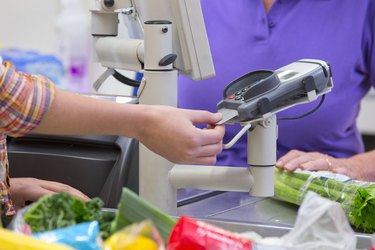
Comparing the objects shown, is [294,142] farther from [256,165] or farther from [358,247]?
[358,247]

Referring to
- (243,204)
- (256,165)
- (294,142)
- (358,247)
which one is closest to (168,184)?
(256,165)

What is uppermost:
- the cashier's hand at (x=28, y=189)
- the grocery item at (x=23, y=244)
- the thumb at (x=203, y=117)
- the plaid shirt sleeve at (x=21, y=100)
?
the plaid shirt sleeve at (x=21, y=100)

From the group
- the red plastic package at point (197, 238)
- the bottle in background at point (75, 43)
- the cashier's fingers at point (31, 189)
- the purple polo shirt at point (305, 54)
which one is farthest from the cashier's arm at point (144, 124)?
the bottle in background at point (75, 43)

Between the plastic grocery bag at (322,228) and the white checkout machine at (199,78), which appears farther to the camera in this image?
the white checkout machine at (199,78)

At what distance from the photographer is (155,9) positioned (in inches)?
47.7

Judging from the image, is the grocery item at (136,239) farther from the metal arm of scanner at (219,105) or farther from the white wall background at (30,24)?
the white wall background at (30,24)

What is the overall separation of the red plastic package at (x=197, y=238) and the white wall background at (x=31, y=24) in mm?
1841

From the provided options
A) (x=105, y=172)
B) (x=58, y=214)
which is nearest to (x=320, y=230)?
(x=58, y=214)

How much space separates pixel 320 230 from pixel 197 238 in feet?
0.54

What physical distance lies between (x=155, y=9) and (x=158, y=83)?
0.12 metres

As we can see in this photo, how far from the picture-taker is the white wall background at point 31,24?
8.48ft

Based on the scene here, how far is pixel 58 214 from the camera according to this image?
0.77 m

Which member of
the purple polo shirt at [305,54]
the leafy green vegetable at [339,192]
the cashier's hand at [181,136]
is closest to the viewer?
the cashier's hand at [181,136]

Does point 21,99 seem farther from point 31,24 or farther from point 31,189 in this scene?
point 31,24
